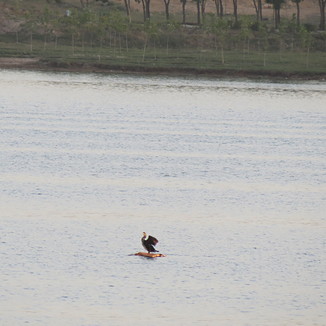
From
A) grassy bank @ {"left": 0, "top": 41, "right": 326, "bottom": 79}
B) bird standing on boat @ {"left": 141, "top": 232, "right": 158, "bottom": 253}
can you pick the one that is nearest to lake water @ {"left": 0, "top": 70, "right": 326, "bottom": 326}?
bird standing on boat @ {"left": 141, "top": 232, "right": 158, "bottom": 253}

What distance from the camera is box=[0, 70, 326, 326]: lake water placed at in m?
40.3

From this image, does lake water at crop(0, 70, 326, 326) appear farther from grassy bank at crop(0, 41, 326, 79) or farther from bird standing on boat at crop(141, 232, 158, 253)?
grassy bank at crop(0, 41, 326, 79)

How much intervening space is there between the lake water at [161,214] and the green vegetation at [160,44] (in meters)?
41.3

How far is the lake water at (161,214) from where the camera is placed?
4034 centimetres

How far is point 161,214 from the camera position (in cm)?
5544

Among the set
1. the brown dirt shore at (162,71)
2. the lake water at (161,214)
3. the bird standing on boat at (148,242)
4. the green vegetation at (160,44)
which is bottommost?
the lake water at (161,214)

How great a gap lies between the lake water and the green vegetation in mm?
41321

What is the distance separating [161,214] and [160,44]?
12249 cm

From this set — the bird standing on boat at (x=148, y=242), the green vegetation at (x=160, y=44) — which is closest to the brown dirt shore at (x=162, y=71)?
the green vegetation at (x=160, y=44)

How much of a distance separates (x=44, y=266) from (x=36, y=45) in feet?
402

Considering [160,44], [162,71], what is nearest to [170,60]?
[162,71]

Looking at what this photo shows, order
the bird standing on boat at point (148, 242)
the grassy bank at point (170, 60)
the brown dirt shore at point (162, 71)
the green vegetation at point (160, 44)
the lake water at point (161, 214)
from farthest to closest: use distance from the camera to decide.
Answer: the green vegetation at point (160, 44) → the grassy bank at point (170, 60) → the brown dirt shore at point (162, 71) → the bird standing on boat at point (148, 242) → the lake water at point (161, 214)

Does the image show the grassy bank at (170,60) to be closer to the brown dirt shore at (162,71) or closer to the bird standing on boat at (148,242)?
the brown dirt shore at (162,71)

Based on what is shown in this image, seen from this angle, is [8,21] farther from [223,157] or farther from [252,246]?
[252,246]
